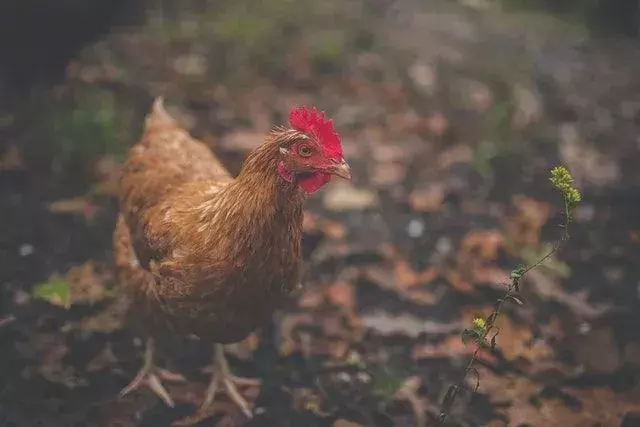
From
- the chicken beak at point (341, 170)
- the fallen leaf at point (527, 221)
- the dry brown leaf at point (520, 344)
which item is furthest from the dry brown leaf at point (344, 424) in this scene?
the fallen leaf at point (527, 221)

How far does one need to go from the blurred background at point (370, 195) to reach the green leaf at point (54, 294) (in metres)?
0.01

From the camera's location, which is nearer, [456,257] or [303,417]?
[303,417]

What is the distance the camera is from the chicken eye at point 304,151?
276cm

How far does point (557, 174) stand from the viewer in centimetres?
250

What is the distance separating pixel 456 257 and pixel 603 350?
105cm

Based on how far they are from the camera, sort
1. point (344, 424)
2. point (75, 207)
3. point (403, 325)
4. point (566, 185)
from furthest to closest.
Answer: point (75, 207)
point (403, 325)
point (344, 424)
point (566, 185)

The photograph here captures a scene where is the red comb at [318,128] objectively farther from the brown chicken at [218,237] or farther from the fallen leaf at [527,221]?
the fallen leaf at [527,221]

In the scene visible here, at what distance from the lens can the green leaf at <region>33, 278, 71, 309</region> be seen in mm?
3760

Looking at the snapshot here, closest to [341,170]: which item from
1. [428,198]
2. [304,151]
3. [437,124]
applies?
[304,151]

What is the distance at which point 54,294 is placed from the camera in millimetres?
3783

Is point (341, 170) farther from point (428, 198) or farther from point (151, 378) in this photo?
point (428, 198)

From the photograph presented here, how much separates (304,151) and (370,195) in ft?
7.77

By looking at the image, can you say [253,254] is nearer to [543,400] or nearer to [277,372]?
[277,372]

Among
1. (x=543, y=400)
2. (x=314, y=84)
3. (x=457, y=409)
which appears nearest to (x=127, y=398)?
(x=457, y=409)
